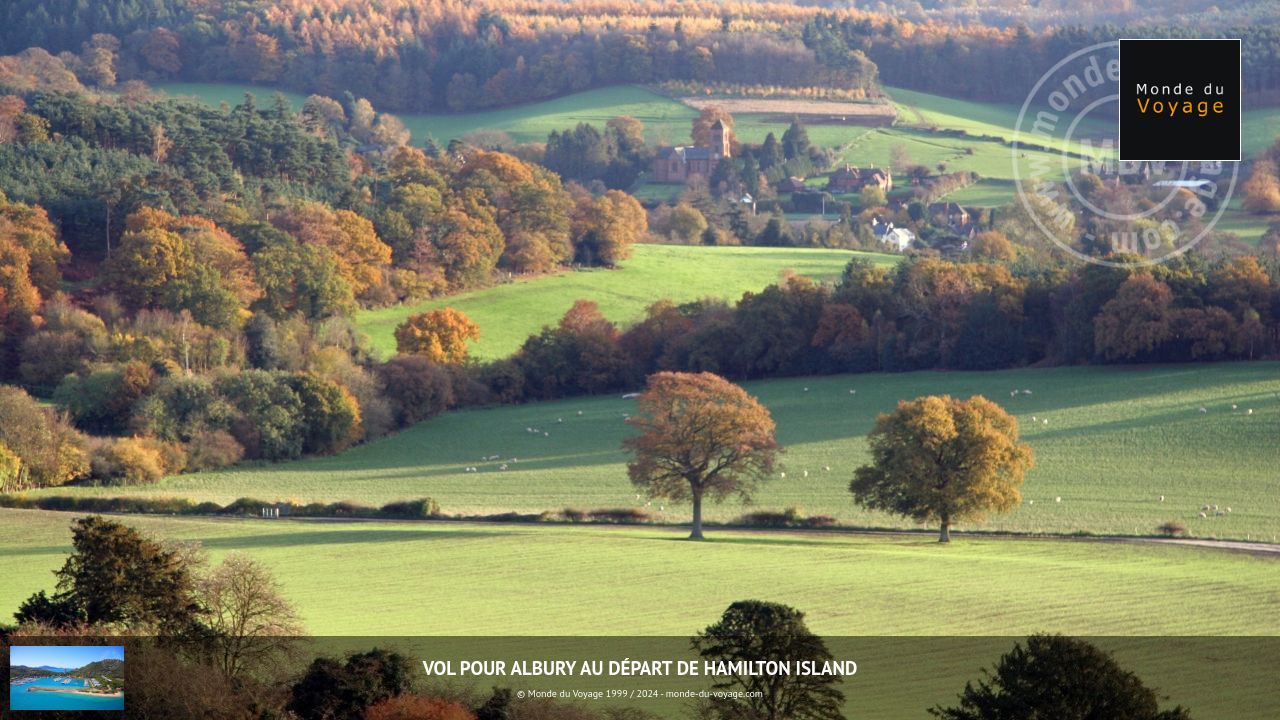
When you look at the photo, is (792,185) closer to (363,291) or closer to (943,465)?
(363,291)

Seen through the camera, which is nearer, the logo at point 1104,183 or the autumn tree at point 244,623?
the autumn tree at point 244,623

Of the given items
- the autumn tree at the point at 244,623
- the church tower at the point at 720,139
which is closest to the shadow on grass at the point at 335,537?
the autumn tree at the point at 244,623

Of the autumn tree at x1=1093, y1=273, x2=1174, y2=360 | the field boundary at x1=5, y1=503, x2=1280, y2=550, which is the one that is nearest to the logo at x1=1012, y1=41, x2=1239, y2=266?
the autumn tree at x1=1093, y1=273, x2=1174, y2=360

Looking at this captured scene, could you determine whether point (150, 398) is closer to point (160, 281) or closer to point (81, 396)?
point (81, 396)

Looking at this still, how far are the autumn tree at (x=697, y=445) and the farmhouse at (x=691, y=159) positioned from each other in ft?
308

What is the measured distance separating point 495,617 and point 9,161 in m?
73.3

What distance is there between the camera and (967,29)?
193 metres

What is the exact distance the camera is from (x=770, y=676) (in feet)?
95.0

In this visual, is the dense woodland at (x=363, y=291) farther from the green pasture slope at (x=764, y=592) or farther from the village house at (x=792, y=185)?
the green pasture slope at (x=764, y=592)

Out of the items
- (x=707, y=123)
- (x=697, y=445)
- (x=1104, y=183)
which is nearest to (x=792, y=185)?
(x=707, y=123)

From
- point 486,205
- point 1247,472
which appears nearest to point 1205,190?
point 486,205

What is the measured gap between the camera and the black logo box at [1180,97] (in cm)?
8788

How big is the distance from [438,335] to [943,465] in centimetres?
4103

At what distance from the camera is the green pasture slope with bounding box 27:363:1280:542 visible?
192ft
